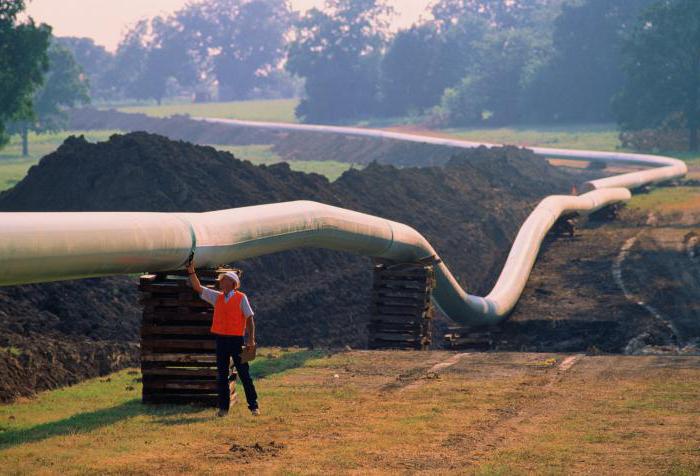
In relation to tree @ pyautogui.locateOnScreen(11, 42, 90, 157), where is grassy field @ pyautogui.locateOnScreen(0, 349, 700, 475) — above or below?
below

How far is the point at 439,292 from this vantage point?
2809 centimetres

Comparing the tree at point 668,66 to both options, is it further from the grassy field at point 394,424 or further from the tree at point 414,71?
the grassy field at point 394,424

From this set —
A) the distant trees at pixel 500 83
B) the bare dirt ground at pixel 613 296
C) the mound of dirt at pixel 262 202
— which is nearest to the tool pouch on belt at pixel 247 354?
the mound of dirt at pixel 262 202

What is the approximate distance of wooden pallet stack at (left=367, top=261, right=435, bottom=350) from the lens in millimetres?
26344

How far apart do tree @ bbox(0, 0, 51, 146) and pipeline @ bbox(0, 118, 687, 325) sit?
27.7 meters

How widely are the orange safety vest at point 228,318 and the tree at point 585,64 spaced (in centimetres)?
10096

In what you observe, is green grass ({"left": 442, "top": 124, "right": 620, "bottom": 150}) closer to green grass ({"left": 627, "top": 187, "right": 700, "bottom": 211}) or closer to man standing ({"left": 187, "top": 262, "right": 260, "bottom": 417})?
green grass ({"left": 627, "top": 187, "right": 700, "bottom": 211})

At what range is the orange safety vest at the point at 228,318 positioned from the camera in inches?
613

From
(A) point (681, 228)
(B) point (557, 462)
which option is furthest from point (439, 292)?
(A) point (681, 228)

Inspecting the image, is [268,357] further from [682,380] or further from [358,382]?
[682,380]

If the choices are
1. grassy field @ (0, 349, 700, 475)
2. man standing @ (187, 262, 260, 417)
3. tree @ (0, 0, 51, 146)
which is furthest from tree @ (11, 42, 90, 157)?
man standing @ (187, 262, 260, 417)

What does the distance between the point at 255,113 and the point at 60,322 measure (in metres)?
146

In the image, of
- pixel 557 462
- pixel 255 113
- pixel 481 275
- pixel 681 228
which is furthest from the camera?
pixel 255 113

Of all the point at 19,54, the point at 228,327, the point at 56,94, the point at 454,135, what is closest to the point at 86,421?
the point at 228,327
